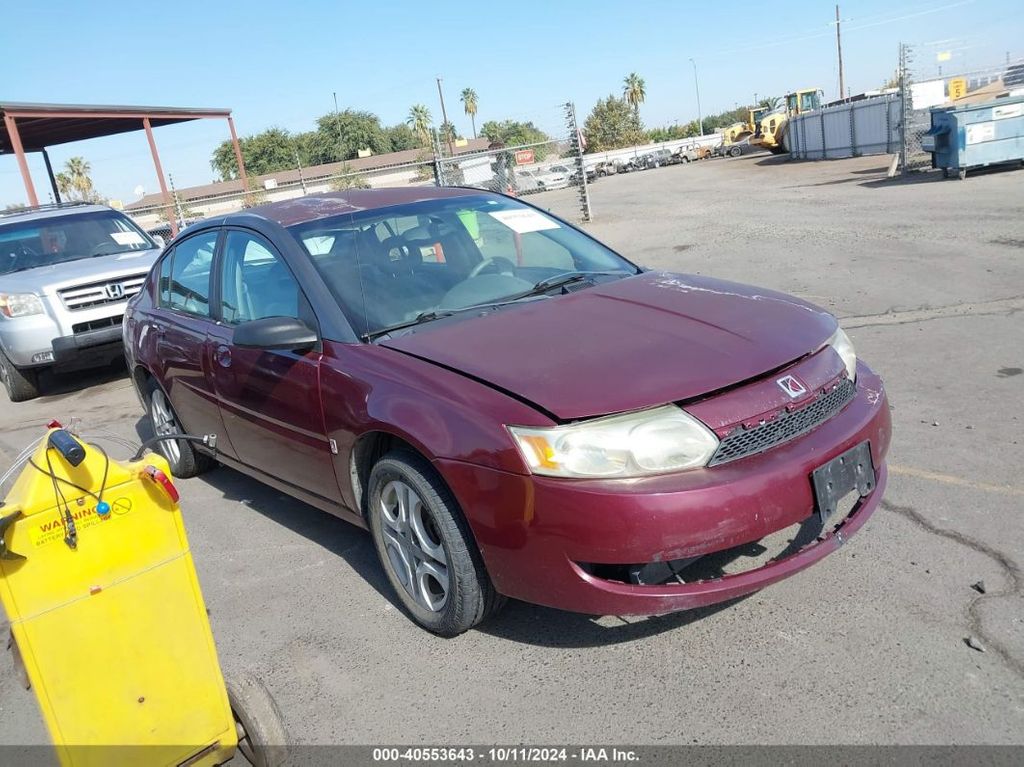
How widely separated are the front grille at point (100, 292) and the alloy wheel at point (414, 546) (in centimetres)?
650

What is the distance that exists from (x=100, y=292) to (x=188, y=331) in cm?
479

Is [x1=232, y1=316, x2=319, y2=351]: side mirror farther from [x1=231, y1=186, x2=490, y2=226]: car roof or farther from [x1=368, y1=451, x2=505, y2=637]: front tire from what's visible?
[x1=231, y1=186, x2=490, y2=226]: car roof

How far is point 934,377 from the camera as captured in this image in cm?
550

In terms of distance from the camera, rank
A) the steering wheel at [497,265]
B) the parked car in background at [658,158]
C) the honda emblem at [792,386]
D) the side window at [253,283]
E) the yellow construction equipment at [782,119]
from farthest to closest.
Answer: the parked car in background at [658,158] → the yellow construction equipment at [782,119] → the steering wheel at [497,265] → the side window at [253,283] → the honda emblem at [792,386]

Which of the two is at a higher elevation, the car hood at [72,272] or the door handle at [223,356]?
the car hood at [72,272]

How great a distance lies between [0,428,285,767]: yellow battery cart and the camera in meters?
2.16

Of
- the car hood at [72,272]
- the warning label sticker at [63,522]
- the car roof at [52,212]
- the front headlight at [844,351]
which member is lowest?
the front headlight at [844,351]

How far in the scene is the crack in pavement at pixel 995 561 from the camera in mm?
2743

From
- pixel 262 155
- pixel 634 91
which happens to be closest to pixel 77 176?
pixel 262 155

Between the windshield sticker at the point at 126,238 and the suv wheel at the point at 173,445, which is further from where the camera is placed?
the windshield sticker at the point at 126,238

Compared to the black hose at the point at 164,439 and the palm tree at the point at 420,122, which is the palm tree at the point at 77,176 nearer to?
the palm tree at the point at 420,122

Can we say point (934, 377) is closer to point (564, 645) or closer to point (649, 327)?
point (649, 327)

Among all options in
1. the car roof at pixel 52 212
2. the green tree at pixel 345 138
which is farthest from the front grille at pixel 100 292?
the green tree at pixel 345 138

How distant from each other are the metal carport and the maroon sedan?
15.9 meters
